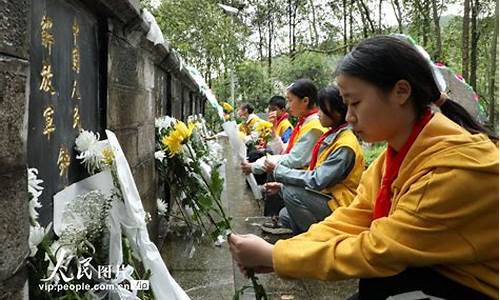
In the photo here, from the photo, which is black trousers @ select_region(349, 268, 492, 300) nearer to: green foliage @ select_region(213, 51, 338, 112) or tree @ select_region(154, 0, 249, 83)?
tree @ select_region(154, 0, 249, 83)

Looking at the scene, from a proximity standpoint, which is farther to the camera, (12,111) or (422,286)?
(422,286)

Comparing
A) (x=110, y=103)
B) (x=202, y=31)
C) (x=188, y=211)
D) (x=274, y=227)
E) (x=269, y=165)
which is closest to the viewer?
(x=110, y=103)

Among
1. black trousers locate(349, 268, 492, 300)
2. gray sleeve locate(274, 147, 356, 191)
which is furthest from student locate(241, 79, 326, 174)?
black trousers locate(349, 268, 492, 300)

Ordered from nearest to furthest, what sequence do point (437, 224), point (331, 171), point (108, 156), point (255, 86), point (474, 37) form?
1. point (437, 224)
2. point (108, 156)
3. point (331, 171)
4. point (474, 37)
5. point (255, 86)

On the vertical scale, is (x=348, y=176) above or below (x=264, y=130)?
below

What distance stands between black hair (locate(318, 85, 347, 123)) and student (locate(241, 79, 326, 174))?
1.48ft

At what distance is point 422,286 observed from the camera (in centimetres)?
161

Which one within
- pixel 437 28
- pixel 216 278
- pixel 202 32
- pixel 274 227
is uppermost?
pixel 202 32

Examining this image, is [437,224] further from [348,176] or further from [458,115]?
[348,176]

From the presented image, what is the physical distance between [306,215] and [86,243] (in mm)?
2407

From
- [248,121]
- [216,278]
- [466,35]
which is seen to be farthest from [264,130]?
[466,35]

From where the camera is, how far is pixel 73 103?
2.48 metres

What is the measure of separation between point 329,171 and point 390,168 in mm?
2008

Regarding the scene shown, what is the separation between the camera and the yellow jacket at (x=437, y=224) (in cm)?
144
